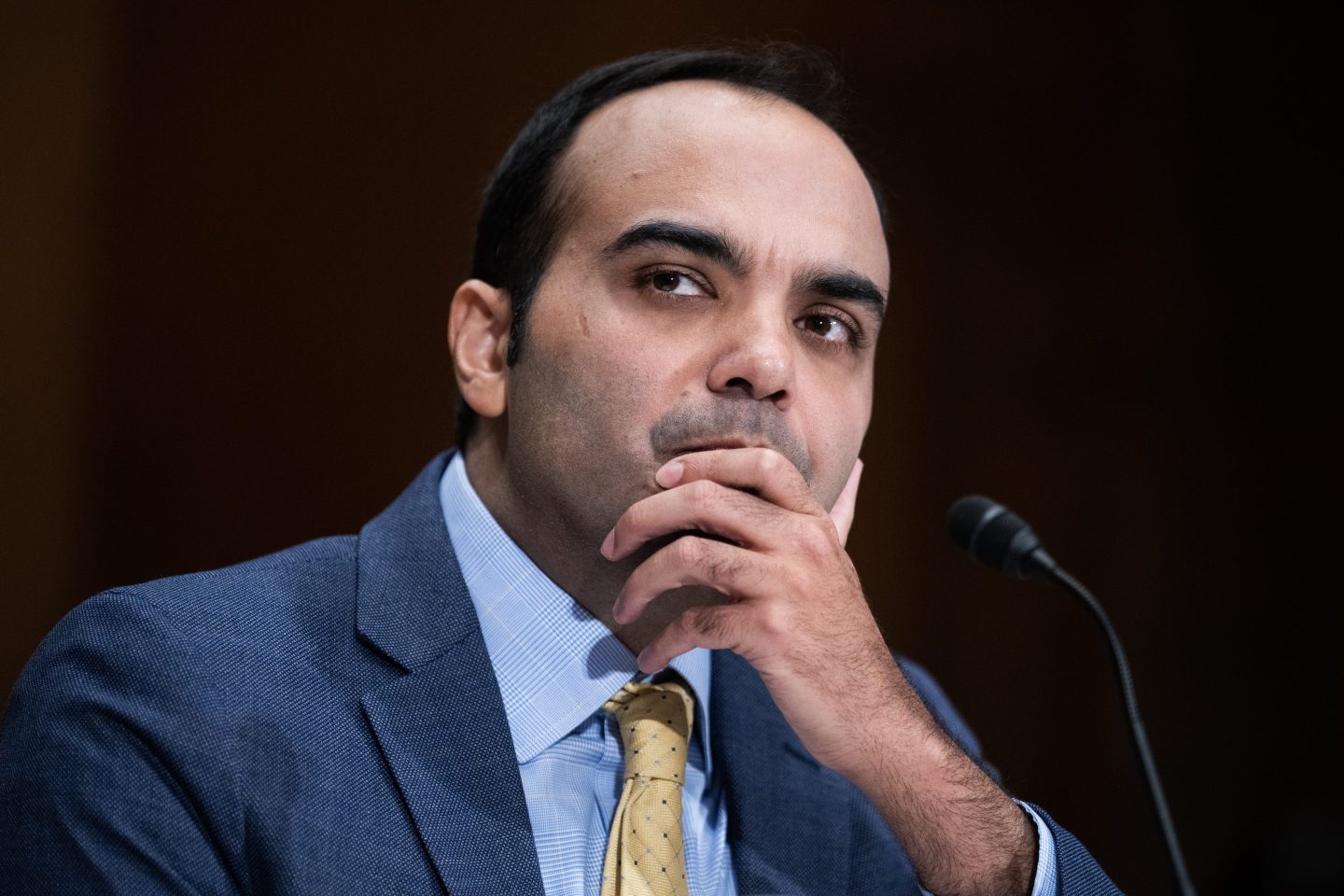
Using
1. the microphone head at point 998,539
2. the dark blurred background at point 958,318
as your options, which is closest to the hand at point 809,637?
the microphone head at point 998,539

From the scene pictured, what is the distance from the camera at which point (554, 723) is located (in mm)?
1427

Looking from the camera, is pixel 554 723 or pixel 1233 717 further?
pixel 1233 717

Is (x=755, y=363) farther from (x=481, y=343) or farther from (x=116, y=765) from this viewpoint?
(x=116, y=765)

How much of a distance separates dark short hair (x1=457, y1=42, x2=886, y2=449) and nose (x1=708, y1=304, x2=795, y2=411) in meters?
0.31

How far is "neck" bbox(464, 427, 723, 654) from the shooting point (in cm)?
145

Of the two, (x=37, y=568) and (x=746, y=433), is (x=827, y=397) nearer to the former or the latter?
(x=746, y=433)

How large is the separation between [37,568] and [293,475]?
0.58 metres

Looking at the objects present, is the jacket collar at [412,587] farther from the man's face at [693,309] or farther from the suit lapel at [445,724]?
the man's face at [693,309]

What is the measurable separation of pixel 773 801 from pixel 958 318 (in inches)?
104

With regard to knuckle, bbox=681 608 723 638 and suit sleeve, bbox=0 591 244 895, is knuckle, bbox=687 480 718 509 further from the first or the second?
suit sleeve, bbox=0 591 244 895

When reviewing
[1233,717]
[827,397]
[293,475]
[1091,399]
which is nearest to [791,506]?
[827,397]

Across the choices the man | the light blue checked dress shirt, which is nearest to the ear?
the man

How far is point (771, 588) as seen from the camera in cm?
130

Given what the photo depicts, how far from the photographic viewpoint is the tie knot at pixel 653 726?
1418 mm
